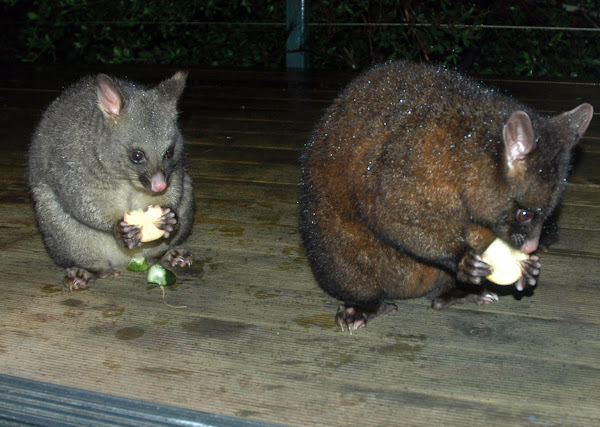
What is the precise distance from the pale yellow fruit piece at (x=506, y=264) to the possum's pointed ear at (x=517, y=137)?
38 centimetres

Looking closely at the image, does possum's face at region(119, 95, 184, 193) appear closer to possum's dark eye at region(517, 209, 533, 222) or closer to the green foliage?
possum's dark eye at region(517, 209, 533, 222)

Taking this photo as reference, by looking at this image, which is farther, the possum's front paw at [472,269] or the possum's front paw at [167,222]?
the possum's front paw at [167,222]

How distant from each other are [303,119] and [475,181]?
320cm

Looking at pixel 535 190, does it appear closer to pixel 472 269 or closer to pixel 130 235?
pixel 472 269

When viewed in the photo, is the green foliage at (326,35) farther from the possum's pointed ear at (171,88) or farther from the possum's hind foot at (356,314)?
the possum's hind foot at (356,314)

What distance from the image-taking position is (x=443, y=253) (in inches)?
107

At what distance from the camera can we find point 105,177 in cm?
341

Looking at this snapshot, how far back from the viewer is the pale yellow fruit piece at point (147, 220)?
3.34 m

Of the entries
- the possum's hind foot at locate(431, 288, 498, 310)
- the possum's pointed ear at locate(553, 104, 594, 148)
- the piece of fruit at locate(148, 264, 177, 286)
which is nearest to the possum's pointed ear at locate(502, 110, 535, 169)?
the possum's pointed ear at locate(553, 104, 594, 148)

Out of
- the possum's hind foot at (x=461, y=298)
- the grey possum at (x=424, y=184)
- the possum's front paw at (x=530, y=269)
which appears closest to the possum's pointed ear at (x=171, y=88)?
the grey possum at (x=424, y=184)

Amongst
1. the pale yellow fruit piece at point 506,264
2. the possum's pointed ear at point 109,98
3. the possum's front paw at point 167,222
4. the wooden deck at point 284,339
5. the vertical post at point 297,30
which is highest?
the vertical post at point 297,30

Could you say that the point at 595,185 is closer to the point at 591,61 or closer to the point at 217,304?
the point at 217,304

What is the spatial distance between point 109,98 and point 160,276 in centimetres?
85

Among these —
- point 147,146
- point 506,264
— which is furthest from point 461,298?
point 147,146
